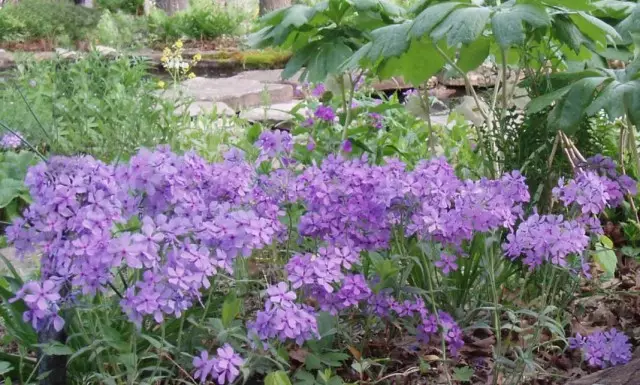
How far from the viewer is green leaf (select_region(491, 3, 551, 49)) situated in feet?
5.82

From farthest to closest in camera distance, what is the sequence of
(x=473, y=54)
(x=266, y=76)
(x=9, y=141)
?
1. (x=266, y=76)
2. (x=9, y=141)
3. (x=473, y=54)

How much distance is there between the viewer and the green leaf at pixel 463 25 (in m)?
1.77

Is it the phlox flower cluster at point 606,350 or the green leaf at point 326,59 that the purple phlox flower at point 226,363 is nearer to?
the phlox flower cluster at point 606,350

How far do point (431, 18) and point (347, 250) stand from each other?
1.82 feet

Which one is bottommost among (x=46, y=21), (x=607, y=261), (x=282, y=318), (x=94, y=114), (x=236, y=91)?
(x=46, y=21)

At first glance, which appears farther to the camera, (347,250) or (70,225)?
(347,250)

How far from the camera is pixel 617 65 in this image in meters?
3.48

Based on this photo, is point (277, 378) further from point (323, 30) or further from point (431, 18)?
point (323, 30)

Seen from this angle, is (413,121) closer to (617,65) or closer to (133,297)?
(617,65)

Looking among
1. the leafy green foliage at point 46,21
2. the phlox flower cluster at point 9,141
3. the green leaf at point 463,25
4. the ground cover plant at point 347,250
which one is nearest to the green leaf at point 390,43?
the ground cover plant at point 347,250

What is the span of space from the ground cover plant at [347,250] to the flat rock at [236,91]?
4476 millimetres

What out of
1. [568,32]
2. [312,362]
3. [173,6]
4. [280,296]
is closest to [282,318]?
[280,296]

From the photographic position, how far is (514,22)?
1788 mm

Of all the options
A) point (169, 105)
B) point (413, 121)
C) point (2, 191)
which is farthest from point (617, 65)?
point (2, 191)
